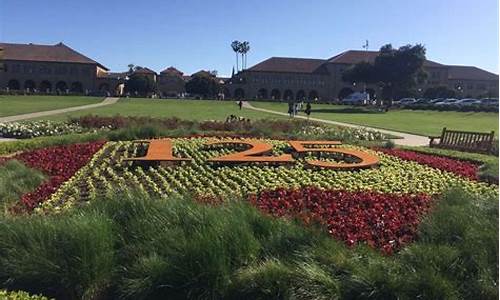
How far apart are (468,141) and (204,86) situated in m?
78.6

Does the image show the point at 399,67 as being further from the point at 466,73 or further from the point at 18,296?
Answer: the point at 18,296

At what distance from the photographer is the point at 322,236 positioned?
4754 millimetres

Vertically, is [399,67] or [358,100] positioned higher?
[399,67]

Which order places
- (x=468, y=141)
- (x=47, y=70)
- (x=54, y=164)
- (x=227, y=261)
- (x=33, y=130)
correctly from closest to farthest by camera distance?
(x=227, y=261) → (x=54, y=164) → (x=468, y=141) → (x=33, y=130) → (x=47, y=70)

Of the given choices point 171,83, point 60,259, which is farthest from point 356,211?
point 171,83

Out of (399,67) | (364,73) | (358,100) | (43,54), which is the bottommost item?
(358,100)

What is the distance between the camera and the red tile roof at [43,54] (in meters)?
94.3

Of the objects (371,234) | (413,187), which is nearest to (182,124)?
(413,187)

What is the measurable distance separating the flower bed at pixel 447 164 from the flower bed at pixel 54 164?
6.86m

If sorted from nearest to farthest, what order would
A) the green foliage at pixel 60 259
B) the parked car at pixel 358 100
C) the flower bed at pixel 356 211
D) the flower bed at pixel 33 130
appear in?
the green foliage at pixel 60 259, the flower bed at pixel 356 211, the flower bed at pixel 33 130, the parked car at pixel 358 100

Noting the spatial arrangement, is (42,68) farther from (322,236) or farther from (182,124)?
(322,236)

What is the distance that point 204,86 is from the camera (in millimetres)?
92875

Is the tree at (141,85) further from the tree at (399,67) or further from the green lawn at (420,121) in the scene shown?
the green lawn at (420,121)

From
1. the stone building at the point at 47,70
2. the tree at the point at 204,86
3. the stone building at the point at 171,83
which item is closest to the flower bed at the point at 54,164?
the tree at the point at 204,86
